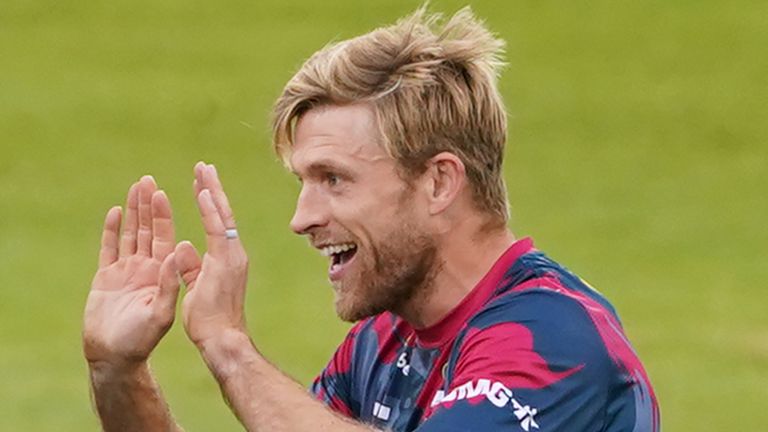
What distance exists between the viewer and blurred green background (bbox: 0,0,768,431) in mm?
17750

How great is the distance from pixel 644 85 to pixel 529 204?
419 centimetres

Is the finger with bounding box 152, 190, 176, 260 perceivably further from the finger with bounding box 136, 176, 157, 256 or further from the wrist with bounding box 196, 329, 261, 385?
the wrist with bounding box 196, 329, 261, 385

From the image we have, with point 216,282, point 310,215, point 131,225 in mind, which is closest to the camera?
point 216,282

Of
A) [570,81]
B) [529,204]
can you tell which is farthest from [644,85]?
[529,204]

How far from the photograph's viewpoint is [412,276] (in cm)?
716

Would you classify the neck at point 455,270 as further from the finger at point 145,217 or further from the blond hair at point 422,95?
the finger at point 145,217

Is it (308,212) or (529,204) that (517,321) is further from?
(529,204)

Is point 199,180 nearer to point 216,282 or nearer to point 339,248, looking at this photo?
point 216,282

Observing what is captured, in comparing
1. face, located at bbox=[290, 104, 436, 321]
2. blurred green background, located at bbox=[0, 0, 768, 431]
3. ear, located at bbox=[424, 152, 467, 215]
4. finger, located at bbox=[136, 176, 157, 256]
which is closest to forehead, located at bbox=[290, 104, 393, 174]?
face, located at bbox=[290, 104, 436, 321]

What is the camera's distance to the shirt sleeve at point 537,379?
6555 mm

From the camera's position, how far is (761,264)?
2050cm

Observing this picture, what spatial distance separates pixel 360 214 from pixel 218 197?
446 millimetres

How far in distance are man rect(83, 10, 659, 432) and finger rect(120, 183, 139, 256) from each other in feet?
0.12

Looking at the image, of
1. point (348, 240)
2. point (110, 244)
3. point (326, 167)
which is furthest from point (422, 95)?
point (110, 244)
